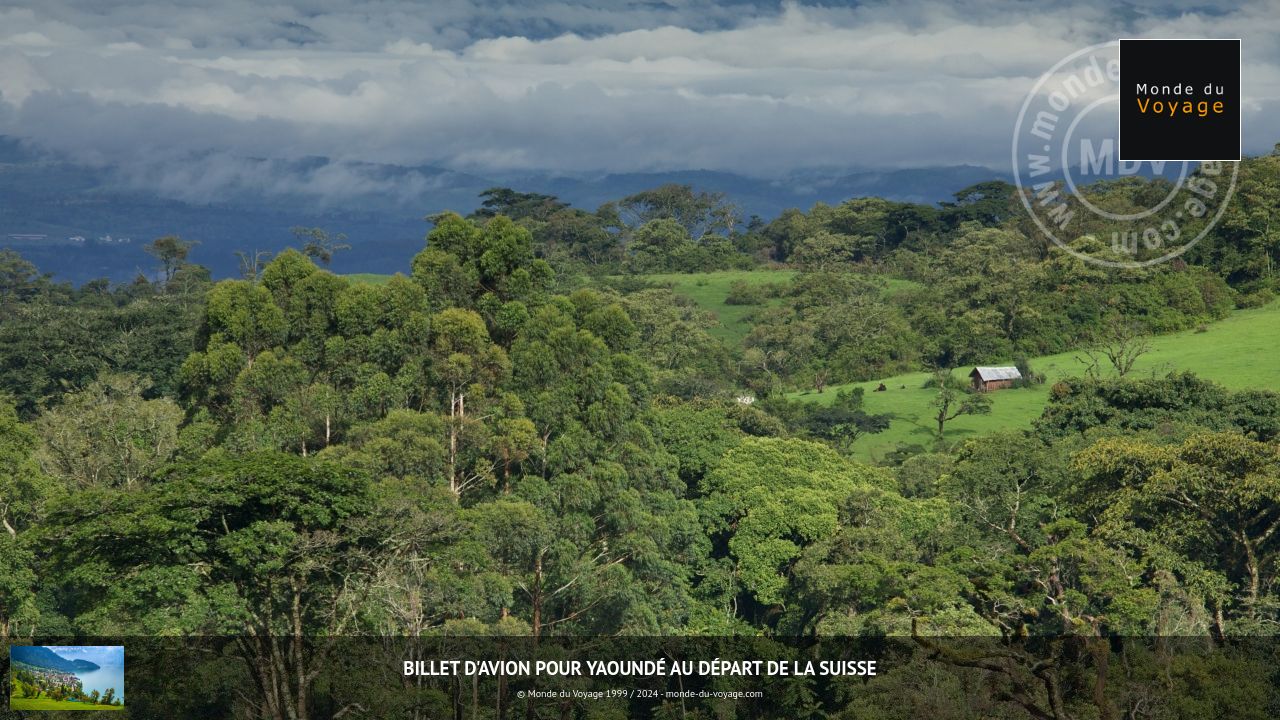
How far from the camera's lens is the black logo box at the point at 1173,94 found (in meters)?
40.9

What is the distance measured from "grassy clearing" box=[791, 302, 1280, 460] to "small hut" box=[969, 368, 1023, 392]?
1.87 feet

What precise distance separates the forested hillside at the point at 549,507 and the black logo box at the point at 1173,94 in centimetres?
865

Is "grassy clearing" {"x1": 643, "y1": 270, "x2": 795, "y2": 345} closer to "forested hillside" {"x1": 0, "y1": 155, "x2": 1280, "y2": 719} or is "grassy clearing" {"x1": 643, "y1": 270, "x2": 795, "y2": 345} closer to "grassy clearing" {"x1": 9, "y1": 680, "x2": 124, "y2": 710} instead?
"forested hillside" {"x1": 0, "y1": 155, "x2": 1280, "y2": 719}

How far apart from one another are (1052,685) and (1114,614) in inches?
690

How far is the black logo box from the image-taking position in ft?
134

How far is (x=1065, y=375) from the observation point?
5678 cm

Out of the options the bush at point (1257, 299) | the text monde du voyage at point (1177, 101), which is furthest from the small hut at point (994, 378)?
the bush at point (1257, 299)

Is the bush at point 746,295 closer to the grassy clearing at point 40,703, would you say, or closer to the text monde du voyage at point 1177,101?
the text monde du voyage at point 1177,101

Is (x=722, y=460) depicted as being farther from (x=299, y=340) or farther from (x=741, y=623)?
(x=299, y=340)

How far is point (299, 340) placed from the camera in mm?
31578

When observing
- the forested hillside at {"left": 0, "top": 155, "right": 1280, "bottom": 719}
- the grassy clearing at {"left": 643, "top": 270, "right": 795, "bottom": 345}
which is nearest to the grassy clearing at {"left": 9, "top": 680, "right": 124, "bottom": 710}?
the forested hillside at {"left": 0, "top": 155, "right": 1280, "bottom": 719}

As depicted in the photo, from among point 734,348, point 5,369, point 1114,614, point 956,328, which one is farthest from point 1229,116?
point 5,369

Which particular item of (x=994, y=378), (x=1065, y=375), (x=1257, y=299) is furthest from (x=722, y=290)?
(x=1065, y=375)

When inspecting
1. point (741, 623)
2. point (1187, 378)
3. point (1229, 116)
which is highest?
point (1229, 116)
